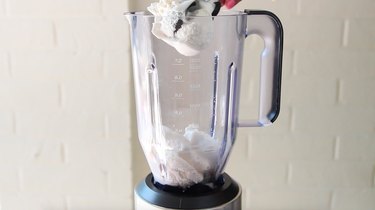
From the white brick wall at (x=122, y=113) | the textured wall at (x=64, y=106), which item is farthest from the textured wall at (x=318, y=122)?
the textured wall at (x=64, y=106)

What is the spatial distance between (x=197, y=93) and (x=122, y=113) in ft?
1.19

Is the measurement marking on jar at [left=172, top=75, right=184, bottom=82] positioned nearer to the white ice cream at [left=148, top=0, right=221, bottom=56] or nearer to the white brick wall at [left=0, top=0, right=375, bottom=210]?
the white ice cream at [left=148, top=0, right=221, bottom=56]

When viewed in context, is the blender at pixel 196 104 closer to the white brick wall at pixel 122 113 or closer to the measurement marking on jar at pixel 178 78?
the measurement marking on jar at pixel 178 78

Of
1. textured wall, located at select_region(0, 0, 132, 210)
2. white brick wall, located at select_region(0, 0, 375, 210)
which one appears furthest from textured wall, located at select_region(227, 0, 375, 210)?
textured wall, located at select_region(0, 0, 132, 210)

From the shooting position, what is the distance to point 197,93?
758 mm

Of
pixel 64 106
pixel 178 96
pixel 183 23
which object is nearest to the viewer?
pixel 183 23

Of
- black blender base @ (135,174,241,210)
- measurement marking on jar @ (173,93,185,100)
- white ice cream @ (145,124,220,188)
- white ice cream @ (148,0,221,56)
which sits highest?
white ice cream @ (148,0,221,56)

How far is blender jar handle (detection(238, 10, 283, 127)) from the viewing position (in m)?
0.72

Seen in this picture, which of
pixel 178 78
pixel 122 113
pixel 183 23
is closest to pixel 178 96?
pixel 178 78

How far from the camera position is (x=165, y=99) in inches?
30.0

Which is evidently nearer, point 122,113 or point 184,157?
point 184,157

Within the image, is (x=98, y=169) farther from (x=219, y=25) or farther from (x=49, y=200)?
(x=219, y=25)

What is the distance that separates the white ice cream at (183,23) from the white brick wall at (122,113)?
37cm

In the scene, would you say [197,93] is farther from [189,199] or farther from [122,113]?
[122,113]
